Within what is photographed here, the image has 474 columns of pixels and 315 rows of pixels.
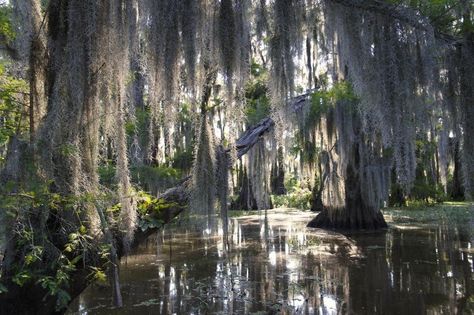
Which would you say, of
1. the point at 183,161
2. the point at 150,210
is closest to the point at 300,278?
the point at 150,210

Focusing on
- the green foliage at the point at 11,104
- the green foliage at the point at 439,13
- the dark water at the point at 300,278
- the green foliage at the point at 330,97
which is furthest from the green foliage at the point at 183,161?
the green foliage at the point at 439,13

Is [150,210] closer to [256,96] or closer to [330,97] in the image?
[330,97]

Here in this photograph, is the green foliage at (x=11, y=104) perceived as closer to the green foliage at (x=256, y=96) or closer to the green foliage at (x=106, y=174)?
the green foliage at (x=106, y=174)

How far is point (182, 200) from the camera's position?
6270 mm

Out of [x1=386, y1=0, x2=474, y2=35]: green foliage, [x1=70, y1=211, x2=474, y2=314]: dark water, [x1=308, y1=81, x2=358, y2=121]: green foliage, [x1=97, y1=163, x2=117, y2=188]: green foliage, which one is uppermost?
[x1=308, y1=81, x2=358, y2=121]: green foliage

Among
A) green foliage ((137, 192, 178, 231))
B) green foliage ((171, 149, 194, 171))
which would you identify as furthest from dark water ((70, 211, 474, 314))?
green foliage ((171, 149, 194, 171))

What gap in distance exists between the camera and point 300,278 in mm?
6762

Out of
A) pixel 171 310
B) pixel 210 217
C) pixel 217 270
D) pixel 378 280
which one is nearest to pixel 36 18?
pixel 210 217

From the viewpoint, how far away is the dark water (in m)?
5.39

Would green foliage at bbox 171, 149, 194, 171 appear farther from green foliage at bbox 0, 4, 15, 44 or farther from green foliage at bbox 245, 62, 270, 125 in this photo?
green foliage at bbox 0, 4, 15, 44

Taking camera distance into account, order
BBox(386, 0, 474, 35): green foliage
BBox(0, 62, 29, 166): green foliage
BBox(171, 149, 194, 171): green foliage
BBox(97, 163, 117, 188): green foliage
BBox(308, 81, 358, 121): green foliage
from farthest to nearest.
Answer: BBox(308, 81, 358, 121): green foliage, BBox(171, 149, 194, 171): green foliage, BBox(97, 163, 117, 188): green foliage, BBox(386, 0, 474, 35): green foliage, BBox(0, 62, 29, 166): green foliage

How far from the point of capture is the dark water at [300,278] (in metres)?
5.39

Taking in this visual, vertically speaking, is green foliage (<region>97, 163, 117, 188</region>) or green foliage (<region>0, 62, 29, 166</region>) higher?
green foliage (<region>0, 62, 29, 166</region>)

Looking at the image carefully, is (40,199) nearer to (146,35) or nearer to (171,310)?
(146,35)
